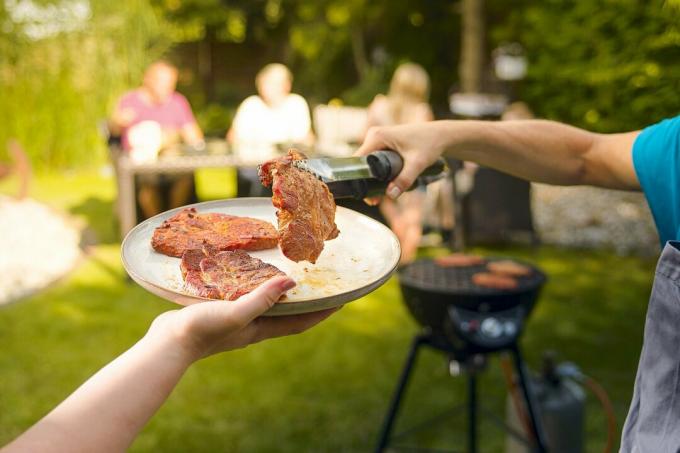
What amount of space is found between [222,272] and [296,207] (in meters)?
0.18

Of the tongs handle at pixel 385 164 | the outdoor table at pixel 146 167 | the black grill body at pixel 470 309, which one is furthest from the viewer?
the outdoor table at pixel 146 167

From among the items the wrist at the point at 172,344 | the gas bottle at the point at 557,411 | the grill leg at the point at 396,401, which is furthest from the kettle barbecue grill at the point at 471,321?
the wrist at the point at 172,344

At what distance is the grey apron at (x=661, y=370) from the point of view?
1146mm

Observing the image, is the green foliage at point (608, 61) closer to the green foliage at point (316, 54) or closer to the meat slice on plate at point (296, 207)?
the green foliage at point (316, 54)

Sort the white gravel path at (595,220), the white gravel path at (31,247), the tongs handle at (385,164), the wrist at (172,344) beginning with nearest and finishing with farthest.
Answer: the wrist at (172,344)
the tongs handle at (385,164)
the white gravel path at (31,247)
the white gravel path at (595,220)

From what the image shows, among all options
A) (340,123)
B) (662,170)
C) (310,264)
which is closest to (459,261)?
(662,170)

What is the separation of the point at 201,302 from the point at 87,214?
Answer: 793 cm

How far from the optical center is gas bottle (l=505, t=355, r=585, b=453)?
3.29 m

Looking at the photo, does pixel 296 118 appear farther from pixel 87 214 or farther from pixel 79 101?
pixel 79 101

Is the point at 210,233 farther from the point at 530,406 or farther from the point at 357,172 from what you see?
the point at 530,406

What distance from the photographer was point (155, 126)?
20.3 ft

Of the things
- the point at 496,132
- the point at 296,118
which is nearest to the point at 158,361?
the point at 496,132

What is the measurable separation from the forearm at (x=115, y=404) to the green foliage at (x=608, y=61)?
2.97 meters

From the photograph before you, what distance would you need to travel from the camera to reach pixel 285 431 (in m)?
3.80
